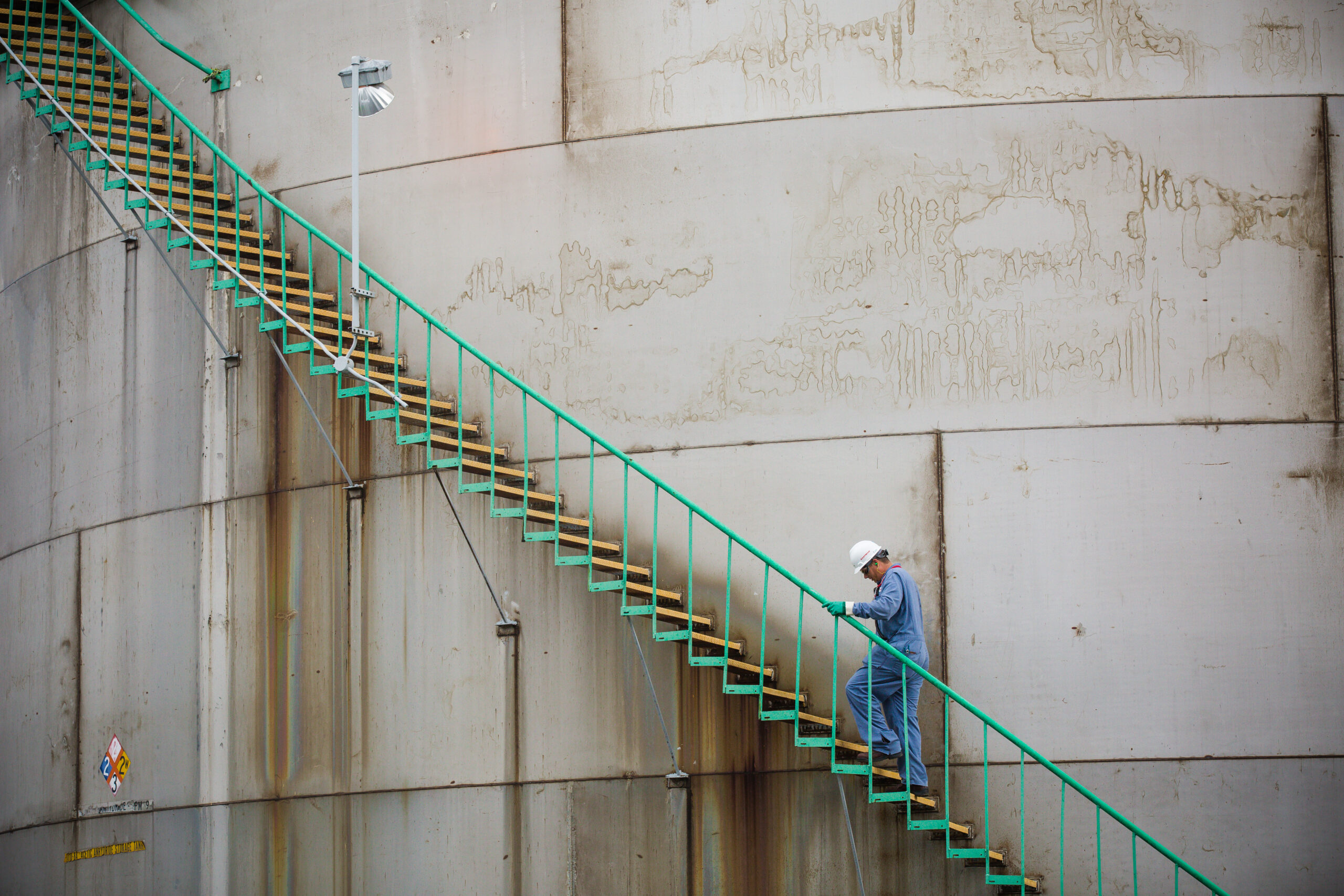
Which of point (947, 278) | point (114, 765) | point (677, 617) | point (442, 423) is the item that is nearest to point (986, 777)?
point (677, 617)

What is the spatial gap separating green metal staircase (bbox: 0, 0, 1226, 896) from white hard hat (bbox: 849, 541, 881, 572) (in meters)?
0.46

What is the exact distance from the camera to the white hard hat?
33.7ft

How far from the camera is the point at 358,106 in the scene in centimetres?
1120

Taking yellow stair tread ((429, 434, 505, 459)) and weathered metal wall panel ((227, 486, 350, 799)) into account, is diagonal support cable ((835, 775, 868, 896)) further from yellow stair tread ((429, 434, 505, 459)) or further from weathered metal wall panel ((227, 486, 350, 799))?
weathered metal wall panel ((227, 486, 350, 799))

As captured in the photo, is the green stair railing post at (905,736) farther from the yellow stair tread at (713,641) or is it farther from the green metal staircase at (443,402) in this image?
the yellow stair tread at (713,641)

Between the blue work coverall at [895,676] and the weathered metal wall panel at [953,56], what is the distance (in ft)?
13.5

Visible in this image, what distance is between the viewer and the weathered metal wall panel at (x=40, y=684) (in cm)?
1330

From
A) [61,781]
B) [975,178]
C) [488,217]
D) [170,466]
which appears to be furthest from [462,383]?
[61,781]

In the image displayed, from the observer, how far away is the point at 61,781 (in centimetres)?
1328

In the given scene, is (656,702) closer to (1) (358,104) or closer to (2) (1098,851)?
(2) (1098,851)

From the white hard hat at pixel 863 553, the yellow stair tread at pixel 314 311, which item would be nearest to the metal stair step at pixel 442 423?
the yellow stair tread at pixel 314 311

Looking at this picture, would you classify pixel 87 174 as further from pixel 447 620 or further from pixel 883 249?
pixel 883 249

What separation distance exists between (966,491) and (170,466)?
7.03 metres

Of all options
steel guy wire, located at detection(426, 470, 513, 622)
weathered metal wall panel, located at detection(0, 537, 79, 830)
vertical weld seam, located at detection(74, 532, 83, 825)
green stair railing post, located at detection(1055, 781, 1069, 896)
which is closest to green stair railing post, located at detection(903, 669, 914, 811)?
green stair railing post, located at detection(1055, 781, 1069, 896)
